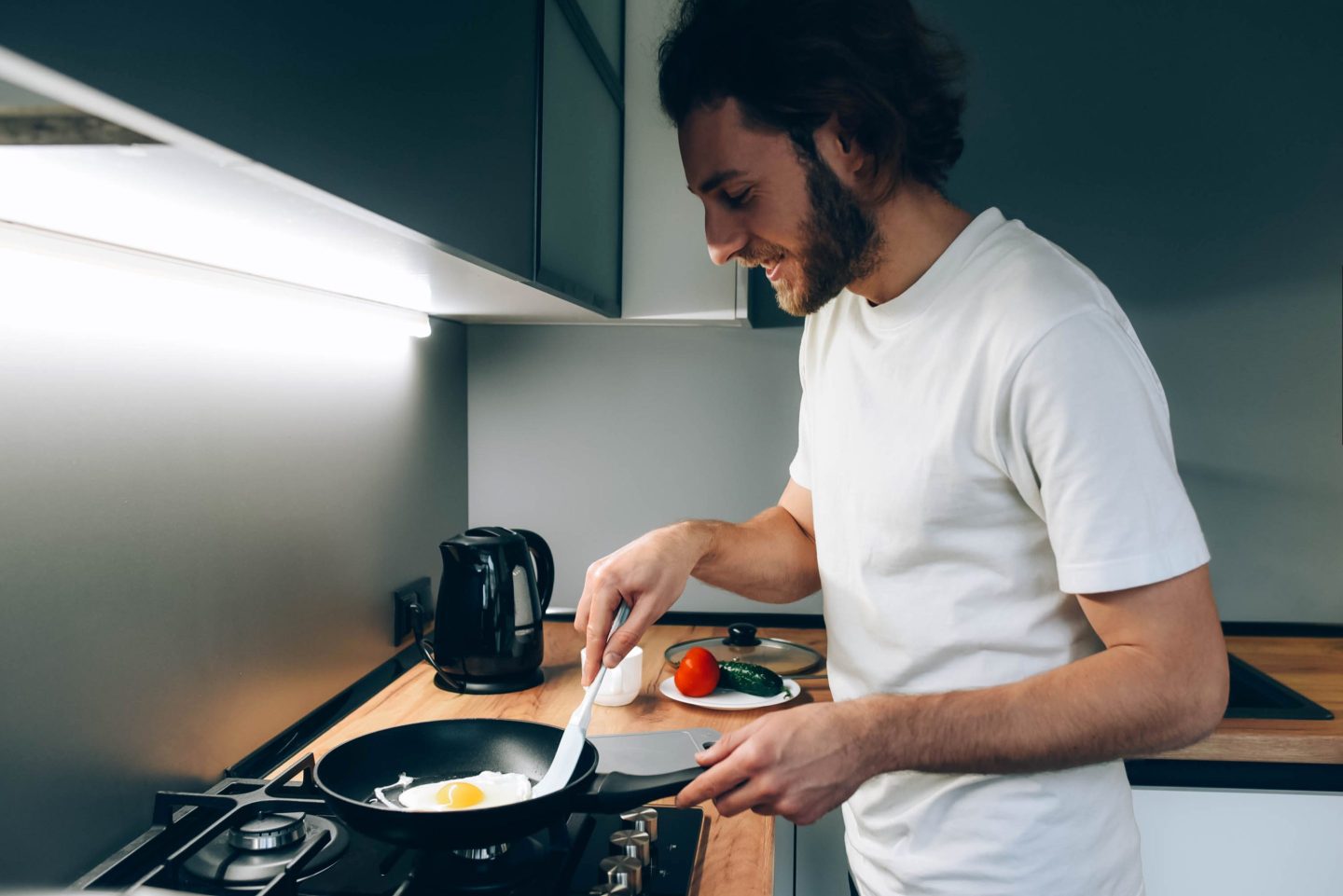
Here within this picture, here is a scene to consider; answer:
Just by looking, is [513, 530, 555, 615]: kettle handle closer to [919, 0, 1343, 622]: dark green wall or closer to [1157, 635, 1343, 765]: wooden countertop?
[1157, 635, 1343, 765]: wooden countertop

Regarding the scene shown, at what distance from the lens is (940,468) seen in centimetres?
104

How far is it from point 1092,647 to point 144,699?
1019 millimetres

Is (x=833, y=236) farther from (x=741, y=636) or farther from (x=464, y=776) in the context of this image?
(x=741, y=636)

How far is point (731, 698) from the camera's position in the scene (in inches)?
59.4

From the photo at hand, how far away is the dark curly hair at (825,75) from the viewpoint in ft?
3.63

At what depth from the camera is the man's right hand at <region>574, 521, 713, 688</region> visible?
106 centimetres

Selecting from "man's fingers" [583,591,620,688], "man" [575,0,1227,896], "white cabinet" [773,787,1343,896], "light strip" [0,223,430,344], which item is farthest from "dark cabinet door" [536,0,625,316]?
"white cabinet" [773,787,1343,896]

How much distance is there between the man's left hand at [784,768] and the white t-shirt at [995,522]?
0.24m

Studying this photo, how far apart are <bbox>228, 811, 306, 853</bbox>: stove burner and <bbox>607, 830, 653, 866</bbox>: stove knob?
1.06 feet

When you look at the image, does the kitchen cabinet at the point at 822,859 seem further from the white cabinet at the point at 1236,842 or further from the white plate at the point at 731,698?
the white plate at the point at 731,698

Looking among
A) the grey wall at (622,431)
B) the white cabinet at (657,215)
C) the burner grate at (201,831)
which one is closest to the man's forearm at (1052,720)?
the burner grate at (201,831)

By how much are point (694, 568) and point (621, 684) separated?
0.29 metres

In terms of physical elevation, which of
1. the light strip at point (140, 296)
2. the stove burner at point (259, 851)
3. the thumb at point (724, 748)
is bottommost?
the stove burner at point (259, 851)

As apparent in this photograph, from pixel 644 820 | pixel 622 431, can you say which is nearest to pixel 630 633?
pixel 644 820
